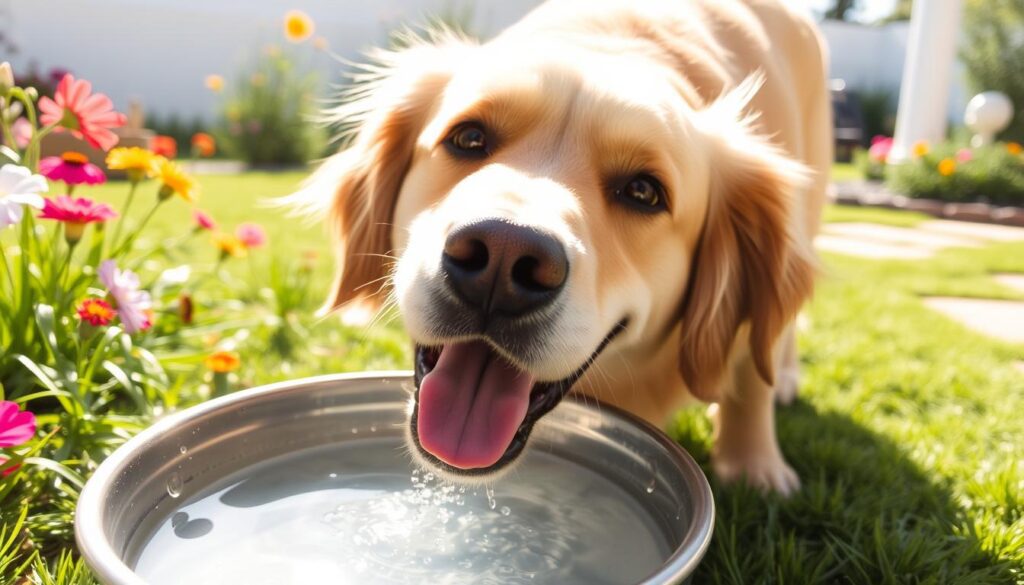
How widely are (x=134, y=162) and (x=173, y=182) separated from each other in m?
0.13

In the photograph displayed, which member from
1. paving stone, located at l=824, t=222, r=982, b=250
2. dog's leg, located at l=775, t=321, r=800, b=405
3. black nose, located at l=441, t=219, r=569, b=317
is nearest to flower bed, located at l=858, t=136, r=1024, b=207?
paving stone, located at l=824, t=222, r=982, b=250

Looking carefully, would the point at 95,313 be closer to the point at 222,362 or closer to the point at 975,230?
the point at 222,362

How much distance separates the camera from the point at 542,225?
159 centimetres

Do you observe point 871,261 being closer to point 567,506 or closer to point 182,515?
point 567,506

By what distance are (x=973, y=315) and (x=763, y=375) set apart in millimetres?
2792

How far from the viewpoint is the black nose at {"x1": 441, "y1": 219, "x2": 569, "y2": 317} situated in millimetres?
1523

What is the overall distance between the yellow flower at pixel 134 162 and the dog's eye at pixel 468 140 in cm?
89

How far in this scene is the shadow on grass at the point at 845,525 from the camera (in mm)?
1836

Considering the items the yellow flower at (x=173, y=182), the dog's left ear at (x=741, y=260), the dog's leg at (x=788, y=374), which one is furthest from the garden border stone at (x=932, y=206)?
the yellow flower at (x=173, y=182)

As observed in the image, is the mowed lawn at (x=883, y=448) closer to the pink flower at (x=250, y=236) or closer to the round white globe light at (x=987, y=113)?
the pink flower at (x=250, y=236)

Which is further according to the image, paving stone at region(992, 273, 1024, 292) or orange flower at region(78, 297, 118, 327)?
paving stone at region(992, 273, 1024, 292)

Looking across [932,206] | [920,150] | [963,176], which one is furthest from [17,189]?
[920,150]

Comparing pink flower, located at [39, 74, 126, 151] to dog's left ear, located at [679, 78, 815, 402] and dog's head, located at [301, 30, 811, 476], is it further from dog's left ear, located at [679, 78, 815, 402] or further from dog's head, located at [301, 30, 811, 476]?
dog's left ear, located at [679, 78, 815, 402]

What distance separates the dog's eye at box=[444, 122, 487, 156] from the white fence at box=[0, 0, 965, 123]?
43.5 feet
